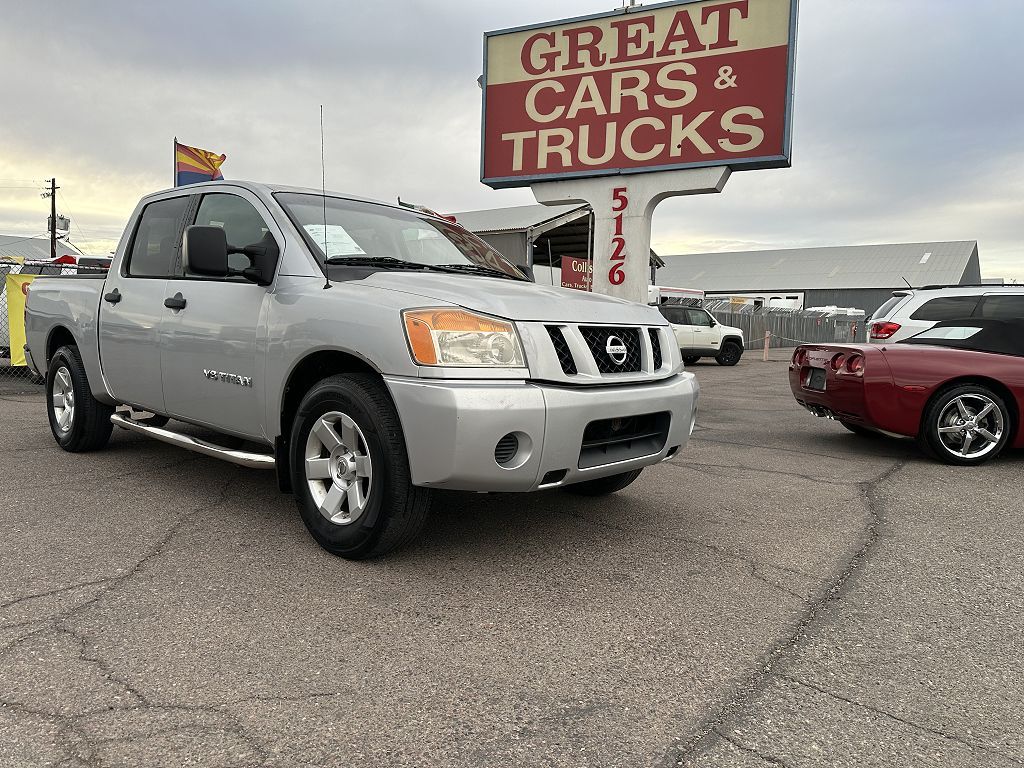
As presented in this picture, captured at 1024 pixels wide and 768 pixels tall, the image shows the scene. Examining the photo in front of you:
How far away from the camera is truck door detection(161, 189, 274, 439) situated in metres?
3.87

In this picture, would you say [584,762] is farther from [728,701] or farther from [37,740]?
[37,740]

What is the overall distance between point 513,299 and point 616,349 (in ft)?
1.84

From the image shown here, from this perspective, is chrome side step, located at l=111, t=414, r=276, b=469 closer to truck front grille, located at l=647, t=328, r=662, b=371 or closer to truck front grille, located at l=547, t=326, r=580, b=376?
truck front grille, located at l=547, t=326, r=580, b=376

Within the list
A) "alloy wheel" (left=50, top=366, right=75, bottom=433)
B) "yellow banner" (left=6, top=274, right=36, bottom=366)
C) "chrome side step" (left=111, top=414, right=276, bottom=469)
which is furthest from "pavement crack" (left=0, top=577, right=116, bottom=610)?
"yellow banner" (left=6, top=274, right=36, bottom=366)

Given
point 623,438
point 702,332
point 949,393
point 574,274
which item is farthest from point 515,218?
point 623,438

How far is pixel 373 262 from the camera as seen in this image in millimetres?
3945

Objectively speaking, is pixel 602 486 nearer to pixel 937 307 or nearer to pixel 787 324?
pixel 937 307

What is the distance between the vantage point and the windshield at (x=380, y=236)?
3.94 metres

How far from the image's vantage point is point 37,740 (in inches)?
80.1

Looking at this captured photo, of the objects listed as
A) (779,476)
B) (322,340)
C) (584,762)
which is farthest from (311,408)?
(779,476)

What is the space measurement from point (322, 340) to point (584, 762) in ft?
7.03

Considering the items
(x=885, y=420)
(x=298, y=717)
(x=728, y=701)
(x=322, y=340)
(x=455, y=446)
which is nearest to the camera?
(x=298, y=717)

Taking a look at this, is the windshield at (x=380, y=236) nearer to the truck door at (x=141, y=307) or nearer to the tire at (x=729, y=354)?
the truck door at (x=141, y=307)

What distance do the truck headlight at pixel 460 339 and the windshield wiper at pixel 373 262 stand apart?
32.0 inches
